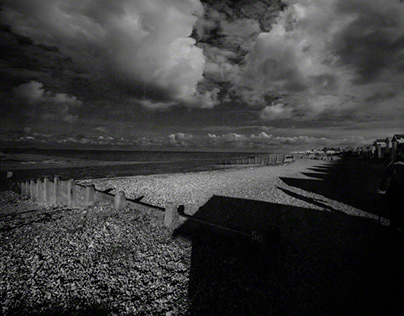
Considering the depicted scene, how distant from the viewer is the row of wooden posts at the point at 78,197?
650cm

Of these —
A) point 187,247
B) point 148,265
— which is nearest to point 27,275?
point 148,265

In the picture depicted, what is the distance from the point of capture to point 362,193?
12.0 meters

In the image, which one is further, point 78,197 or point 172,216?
point 78,197

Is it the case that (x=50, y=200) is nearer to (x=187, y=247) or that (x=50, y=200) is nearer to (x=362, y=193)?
(x=187, y=247)

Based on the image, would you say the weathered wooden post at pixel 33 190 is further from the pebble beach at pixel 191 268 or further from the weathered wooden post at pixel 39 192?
the pebble beach at pixel 191 268

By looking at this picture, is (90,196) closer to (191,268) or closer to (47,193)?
(47,193)

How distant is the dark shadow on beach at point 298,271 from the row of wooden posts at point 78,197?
75 centimetres

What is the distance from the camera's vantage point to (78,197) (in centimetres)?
938

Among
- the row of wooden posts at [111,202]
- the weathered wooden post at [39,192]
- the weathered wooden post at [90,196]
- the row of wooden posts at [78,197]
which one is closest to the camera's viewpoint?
the row of wooden posts at [111,202]

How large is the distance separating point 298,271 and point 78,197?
9289 millimetres

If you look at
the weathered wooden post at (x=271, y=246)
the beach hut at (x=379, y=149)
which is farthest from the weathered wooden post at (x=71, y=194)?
the beach hut at (x=379, y=149)

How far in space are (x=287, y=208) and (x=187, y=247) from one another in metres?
5.81

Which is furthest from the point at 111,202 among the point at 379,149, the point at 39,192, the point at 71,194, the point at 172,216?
the point at 379,149

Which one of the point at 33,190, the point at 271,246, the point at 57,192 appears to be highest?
the point at 271,246
